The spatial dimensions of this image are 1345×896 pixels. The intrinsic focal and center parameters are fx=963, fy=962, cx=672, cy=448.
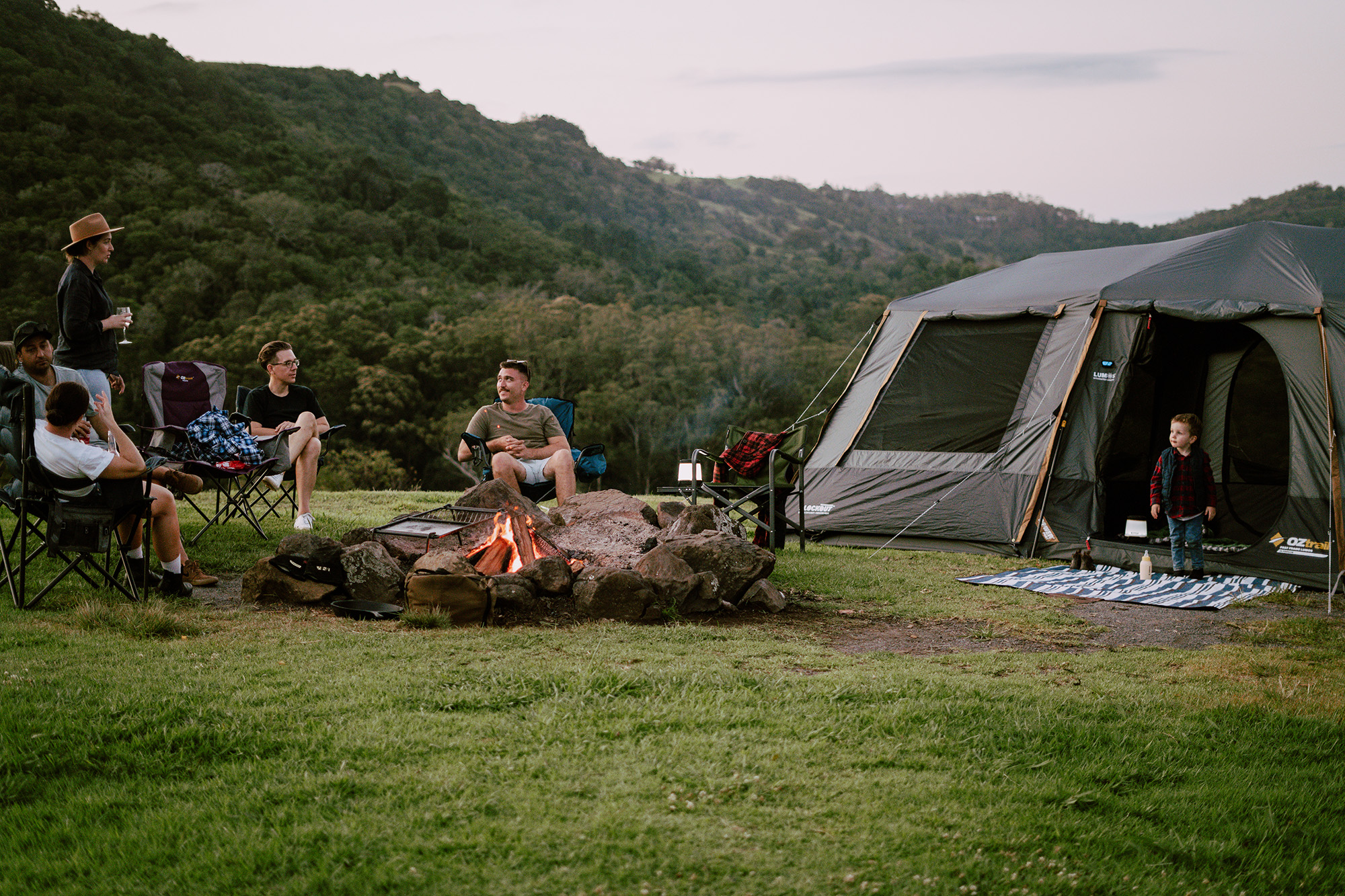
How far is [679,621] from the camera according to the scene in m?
3.65

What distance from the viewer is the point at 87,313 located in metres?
4.04

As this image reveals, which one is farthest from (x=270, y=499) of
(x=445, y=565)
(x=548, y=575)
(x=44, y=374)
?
(x=548, y=575)

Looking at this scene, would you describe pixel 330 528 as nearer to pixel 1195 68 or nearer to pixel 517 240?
pixel 1195 68

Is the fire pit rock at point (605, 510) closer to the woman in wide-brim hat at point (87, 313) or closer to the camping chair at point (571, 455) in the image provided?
the camping chair at point (571, 455)

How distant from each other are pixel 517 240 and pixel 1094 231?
74.2 feet

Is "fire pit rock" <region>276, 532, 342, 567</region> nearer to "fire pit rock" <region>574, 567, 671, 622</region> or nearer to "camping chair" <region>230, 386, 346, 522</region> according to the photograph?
"fire pit rock" <region>574, 567, 671, 622</region>

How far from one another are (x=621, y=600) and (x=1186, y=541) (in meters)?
3.40

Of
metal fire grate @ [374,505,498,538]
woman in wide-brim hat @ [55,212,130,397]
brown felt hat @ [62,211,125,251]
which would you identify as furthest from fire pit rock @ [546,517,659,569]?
brown felt hat @ [62,211,125,251]

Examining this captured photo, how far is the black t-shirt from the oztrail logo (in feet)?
17.0

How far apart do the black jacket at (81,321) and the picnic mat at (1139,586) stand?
4.21 m

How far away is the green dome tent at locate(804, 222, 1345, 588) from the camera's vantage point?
202 inches

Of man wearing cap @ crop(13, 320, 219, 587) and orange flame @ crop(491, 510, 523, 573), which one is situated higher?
man wearing cap @ crop(13, 320, 219, 587)

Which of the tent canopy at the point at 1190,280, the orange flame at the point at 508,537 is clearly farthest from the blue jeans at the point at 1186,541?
the orange flame at the point at 508,537

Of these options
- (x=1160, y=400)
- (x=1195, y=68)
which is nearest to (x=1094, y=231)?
(x=1195, y=68)
